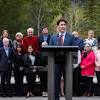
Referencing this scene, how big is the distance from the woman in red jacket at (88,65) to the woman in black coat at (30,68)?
1.52 metres

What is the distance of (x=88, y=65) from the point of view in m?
15.4

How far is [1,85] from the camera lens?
1543 centimetres

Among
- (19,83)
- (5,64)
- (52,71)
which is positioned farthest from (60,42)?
(19,83)

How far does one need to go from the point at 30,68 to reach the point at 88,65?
70.2 inches

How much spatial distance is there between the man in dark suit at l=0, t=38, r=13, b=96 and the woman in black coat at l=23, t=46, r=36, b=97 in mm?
501

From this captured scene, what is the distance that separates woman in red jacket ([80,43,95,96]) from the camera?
1543 centimetres

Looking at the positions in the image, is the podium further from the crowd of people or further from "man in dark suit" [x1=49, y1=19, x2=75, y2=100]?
the crowd of people

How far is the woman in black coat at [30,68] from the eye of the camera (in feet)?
50.3

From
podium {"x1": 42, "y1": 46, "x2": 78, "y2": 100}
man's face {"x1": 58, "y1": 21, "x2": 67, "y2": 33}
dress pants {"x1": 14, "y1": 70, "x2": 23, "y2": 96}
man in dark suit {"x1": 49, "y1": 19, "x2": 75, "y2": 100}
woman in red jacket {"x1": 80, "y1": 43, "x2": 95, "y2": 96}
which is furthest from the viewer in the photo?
dress pants {"x1": 14, "y1": 70, "x2": 23, "y2": 96}

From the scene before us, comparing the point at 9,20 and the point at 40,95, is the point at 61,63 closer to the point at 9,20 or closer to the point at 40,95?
the point at 40,95

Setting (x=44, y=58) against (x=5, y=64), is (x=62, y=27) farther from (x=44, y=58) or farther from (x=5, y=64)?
(x=5, y=64)

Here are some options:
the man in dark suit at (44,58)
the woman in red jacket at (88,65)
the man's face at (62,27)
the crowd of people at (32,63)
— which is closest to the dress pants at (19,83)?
the crowd of people at (32,63)

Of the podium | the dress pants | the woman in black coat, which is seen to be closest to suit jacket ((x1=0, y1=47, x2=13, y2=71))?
the dress pants

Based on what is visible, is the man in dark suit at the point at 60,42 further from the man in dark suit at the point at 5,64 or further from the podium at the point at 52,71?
the man in dark suit at the point at 5,64
